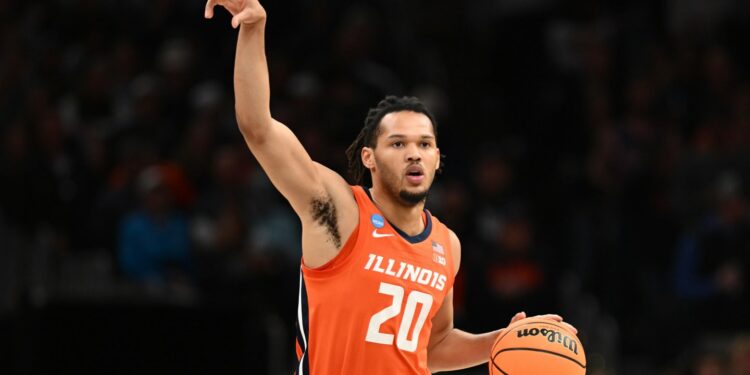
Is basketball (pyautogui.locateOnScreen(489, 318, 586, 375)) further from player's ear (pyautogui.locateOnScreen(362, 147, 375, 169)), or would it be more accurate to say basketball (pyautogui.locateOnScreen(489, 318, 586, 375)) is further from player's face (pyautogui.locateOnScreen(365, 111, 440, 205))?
player's ear (pyautogui.locateOnScreen(362, 147, 375, 169))

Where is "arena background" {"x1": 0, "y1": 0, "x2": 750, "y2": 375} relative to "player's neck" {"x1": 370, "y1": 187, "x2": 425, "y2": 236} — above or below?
above

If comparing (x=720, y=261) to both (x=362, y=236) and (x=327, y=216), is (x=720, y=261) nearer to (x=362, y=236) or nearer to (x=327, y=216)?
(x=362, y=236)

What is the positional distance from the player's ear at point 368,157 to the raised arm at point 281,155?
349 mm

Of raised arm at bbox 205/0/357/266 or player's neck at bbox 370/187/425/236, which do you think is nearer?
raised arm at bbox 205/0/357/266

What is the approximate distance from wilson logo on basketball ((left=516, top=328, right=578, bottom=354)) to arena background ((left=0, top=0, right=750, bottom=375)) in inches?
196

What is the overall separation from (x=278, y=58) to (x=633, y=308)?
4.83 m

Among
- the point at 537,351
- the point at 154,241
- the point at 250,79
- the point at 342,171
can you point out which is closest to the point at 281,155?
the point at 250,79

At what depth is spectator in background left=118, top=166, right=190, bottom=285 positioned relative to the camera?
39.5 feet

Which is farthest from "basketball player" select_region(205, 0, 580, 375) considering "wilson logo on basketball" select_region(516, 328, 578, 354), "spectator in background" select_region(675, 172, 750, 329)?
"spectator in background" select_region(675, 172, 750, 329)

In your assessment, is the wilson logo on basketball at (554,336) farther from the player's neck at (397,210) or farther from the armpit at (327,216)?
the armpit at (327,216)

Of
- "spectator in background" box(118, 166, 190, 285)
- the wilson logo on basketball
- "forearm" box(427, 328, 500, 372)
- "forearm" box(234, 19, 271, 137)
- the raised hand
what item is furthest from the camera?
"spectator in background" box(118, 166, 190, 285)

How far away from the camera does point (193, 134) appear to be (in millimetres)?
13180

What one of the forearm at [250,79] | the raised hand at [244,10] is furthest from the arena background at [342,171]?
the raised hand at [244,10]

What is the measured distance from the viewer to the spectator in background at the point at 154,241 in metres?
12.0
